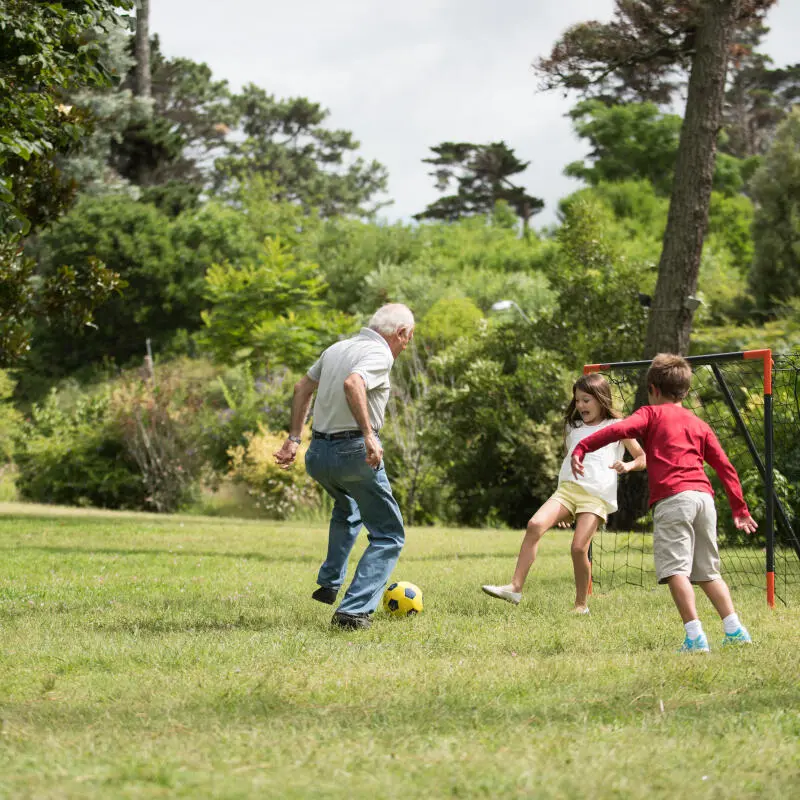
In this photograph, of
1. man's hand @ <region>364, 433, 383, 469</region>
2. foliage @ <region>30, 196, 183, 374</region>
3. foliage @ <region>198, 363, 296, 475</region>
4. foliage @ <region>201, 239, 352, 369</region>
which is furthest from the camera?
foliage @ <region>30, 196, 183, 374</region>

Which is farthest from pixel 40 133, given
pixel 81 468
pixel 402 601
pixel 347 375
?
pixel 81 468

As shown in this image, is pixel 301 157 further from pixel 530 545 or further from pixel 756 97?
pixel 530 545

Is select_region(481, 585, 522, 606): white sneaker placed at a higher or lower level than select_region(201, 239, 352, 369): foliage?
lower

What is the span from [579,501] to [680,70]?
8950 millimetres

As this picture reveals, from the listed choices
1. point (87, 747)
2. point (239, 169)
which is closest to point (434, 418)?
point (87, 747)

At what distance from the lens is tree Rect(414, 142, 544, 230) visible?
49.5 m

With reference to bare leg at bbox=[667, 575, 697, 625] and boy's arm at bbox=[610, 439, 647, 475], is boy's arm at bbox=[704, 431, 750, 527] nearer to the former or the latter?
bare leg at bbox=[667, 575, 697, 625]

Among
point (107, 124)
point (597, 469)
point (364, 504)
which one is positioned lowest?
point (364, 504)

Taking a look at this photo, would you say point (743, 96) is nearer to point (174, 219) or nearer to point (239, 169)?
point (239, 169)

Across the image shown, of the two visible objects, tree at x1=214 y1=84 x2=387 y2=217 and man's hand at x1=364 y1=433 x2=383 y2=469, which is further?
tree at x1=214 y1=84 x2=387 y2=217

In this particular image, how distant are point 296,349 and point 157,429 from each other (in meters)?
4.29

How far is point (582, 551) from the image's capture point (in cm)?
710

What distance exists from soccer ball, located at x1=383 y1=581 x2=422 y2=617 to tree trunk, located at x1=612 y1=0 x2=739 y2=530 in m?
7.41

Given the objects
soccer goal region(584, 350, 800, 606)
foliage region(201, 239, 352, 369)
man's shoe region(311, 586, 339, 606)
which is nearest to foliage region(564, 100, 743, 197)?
foliage region(201, 239, 352, 369)
